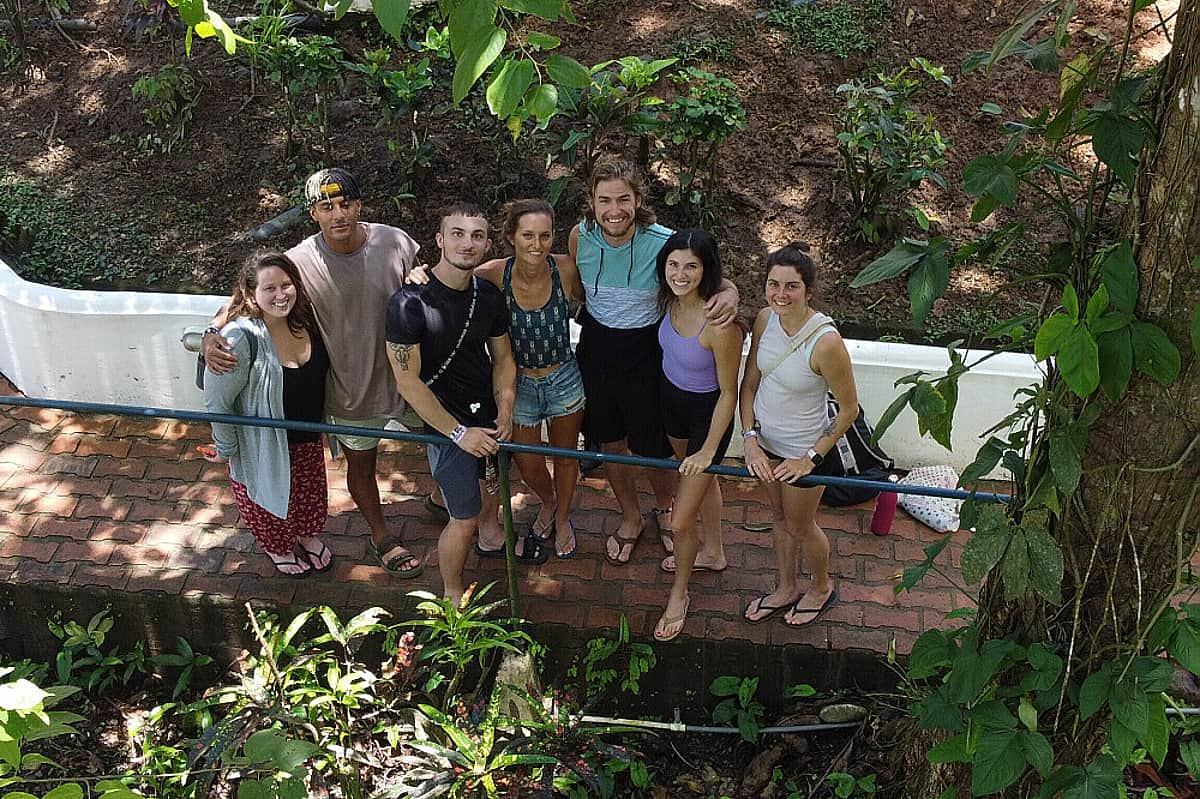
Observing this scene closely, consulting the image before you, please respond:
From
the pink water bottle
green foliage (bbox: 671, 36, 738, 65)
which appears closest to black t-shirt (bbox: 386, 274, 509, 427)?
the pink water bottle

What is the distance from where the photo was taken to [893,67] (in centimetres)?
655

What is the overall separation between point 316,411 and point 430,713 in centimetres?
115

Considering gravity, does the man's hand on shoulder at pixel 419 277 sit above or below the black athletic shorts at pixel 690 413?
above

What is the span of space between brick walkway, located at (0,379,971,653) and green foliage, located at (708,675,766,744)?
0.16m

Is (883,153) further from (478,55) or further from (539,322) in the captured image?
(478,55)

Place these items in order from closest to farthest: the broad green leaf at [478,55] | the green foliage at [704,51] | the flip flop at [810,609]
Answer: the broad green leaf at [478,55], the flip flop at [810,609], the green foliage at [704,51]

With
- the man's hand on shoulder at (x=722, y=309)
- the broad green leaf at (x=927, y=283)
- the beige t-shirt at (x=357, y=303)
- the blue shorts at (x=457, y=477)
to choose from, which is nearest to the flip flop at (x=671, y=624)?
the blue shorts at (x=457, y=477)

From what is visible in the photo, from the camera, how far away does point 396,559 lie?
4285 mm

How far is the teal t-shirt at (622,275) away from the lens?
3.73 metres

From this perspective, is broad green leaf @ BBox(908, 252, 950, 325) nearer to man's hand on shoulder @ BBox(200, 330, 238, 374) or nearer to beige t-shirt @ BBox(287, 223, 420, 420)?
beige t-shirt @ BBox(287, 223, 420, 420)

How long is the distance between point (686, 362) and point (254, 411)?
149 cm

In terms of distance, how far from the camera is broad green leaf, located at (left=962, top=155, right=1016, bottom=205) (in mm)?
2291

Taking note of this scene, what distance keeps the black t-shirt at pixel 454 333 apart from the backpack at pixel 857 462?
1.28 m

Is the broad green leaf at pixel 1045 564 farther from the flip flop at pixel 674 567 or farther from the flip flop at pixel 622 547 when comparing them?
the flip flop at pixel 622 547
